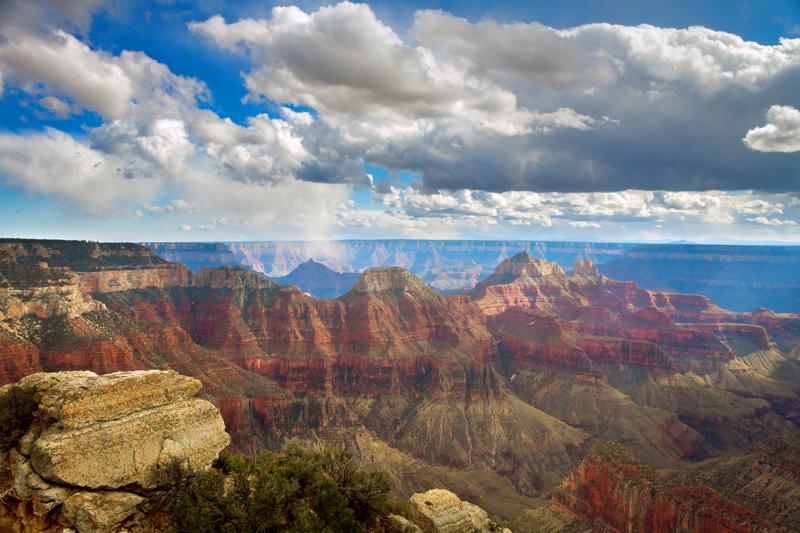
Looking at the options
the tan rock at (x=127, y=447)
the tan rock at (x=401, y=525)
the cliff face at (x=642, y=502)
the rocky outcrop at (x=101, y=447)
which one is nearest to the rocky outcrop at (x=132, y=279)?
the rocky outcrop at (x=101, y=447)

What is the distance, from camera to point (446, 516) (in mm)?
36688

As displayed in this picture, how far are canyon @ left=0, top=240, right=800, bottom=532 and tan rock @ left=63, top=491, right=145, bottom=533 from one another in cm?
5069

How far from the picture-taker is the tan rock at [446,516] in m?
35.3

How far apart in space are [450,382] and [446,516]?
320ft

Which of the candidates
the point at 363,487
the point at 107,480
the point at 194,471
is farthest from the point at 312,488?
the point at 107,480

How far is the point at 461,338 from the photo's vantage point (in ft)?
521

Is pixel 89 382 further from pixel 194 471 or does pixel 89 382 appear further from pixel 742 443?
pixel 742 443

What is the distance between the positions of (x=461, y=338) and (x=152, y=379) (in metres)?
136

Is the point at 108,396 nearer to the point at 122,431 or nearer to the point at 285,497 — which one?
the point at 122,431

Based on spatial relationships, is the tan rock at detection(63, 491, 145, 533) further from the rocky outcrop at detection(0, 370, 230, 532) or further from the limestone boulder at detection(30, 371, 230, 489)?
the limestone boulder at detection(30, 371, 230, 489)

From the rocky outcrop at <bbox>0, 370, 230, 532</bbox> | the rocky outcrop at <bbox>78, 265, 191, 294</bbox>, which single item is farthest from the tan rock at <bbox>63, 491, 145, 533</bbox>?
the rocky outcrop at <bbox>78, 265, 191, 294</bbox>

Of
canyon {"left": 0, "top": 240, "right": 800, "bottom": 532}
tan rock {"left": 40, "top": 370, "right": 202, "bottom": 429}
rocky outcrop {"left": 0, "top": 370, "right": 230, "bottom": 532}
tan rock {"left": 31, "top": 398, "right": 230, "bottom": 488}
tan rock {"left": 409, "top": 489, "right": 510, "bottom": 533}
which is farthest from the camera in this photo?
canyon {"left": 0, "top": 240, "right": 800, "bottom": 532}

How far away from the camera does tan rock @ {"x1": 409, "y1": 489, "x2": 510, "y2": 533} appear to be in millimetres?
35344

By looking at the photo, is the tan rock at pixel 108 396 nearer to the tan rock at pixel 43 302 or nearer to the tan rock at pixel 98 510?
the tan rock at pixel 98 510
